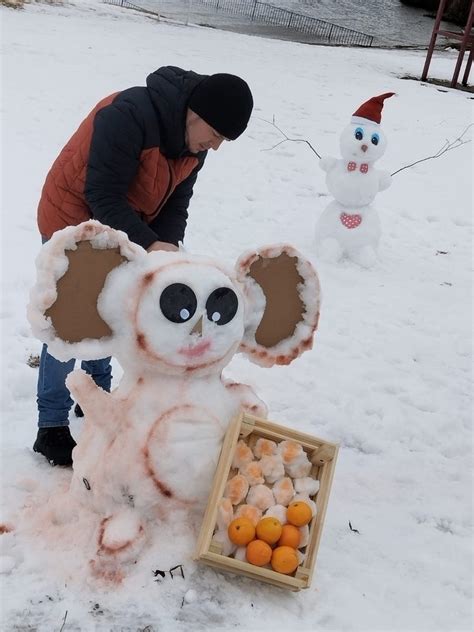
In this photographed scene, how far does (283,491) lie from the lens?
92.6 inches

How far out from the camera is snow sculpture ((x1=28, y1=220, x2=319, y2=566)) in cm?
216

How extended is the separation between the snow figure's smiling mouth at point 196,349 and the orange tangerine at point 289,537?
611 millimetres

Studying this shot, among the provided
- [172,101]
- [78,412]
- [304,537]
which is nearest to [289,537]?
[304,537]

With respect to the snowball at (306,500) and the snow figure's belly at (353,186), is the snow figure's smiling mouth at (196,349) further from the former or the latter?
the snow figure's belly at (353,186)

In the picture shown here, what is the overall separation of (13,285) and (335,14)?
68.3ft

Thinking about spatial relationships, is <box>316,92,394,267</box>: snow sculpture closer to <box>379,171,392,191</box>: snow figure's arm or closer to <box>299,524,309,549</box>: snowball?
<box>379,171,392,191</box>: snow figure's arm

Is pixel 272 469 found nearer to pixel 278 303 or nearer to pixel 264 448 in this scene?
pixel 264 448

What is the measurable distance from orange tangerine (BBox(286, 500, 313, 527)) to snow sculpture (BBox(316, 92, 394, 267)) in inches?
130

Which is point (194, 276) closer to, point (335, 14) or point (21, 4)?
point (21, 4)

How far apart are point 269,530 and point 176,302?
75 cm

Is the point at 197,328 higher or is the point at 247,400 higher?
the point at 197,328

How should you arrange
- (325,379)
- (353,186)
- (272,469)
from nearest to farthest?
(272,469)
(325,379)
(353,186)

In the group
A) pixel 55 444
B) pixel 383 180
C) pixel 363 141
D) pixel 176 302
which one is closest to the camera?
pixel 176 302

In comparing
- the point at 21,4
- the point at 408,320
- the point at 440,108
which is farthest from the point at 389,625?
the point at 21,4
